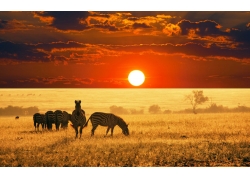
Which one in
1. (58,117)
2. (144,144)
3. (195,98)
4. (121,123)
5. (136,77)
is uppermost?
(136,77)

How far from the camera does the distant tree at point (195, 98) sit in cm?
1883

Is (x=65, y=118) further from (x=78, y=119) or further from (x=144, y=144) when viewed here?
(x=144, y=144)

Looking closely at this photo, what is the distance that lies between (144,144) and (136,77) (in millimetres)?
2683

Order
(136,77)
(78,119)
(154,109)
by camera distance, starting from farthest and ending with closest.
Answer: (154,109), (78,119), (136,77)

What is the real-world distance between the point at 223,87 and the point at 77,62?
580 centimetres

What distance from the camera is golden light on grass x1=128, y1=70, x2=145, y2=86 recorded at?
18.6 m

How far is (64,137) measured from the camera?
755 inches

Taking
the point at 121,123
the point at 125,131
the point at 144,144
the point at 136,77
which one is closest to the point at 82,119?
the point at 121,123

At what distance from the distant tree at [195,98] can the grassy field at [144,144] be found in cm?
94

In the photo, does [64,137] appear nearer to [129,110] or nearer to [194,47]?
[129,110]

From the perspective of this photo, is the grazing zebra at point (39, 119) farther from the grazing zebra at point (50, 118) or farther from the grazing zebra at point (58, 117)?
the grazing zebra at point (58, 117)

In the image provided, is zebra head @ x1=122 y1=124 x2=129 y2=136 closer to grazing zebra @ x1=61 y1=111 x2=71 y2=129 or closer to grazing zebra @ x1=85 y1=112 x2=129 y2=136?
grazing zebra @ x1=85 y1=112 x2=129 y2=136

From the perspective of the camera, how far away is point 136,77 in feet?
61.7
